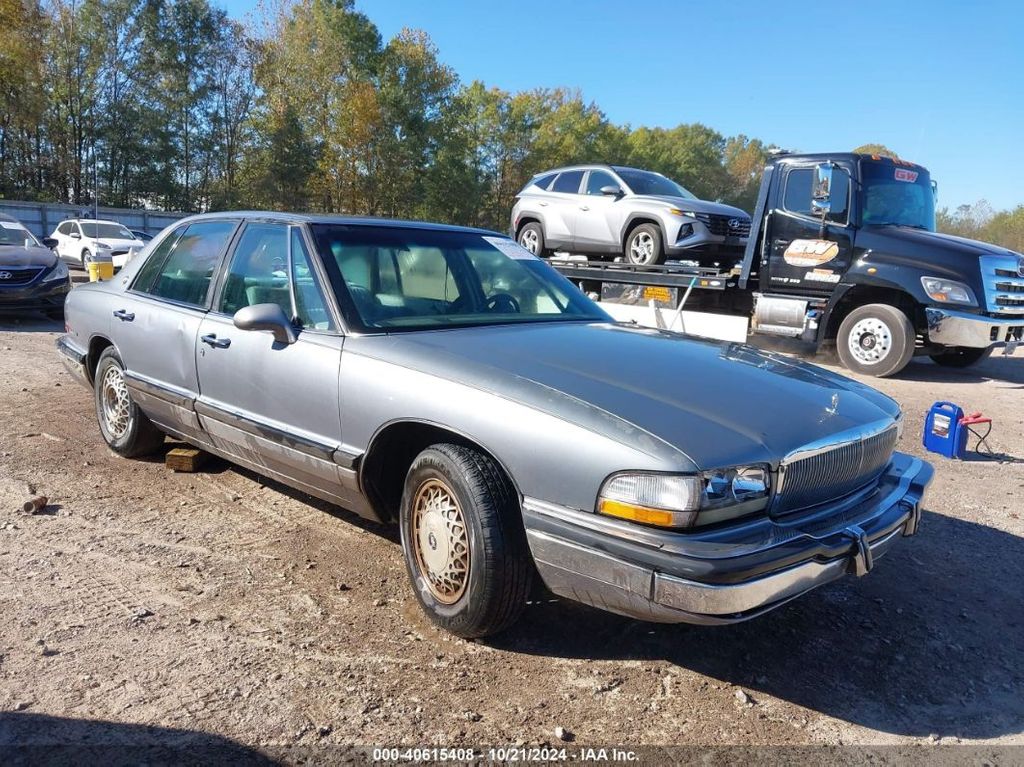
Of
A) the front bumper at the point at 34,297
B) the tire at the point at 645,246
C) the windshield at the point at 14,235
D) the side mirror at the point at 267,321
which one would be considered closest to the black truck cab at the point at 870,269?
the tire at the point at 645,246

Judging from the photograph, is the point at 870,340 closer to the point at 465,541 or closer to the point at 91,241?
the point at 465,541

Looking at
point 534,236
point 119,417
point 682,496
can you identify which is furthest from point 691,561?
point 534,236

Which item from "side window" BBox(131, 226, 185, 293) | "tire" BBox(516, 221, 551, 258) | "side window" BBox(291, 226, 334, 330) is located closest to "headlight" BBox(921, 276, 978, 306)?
"tire" BBox(516, 221, 551, 258)

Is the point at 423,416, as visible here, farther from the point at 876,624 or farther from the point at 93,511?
the point at 93,511

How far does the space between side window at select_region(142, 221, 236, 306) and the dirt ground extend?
1206mm

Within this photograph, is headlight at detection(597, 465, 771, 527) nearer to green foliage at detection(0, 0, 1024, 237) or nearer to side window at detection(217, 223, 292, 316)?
side window at detection(217, 223, 292, 316)

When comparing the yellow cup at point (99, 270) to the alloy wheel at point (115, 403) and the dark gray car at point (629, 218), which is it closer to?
the dark gray car at point (629, 218)

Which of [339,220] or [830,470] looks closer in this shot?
[830,470]

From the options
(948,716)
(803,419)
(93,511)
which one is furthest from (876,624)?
(93,511)

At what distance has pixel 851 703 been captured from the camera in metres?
2.64

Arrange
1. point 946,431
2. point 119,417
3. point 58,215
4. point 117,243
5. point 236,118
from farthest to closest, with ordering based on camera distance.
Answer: point 236,118 < point 58,215 < point 117,243 < point 946,431 < point 119,417

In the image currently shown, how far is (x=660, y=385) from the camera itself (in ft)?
9.26

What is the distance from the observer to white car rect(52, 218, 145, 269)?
826 inches

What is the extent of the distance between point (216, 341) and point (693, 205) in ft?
26.5
